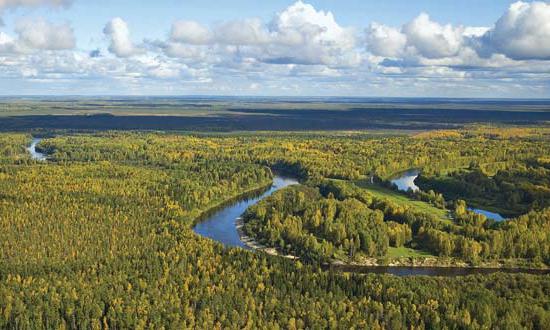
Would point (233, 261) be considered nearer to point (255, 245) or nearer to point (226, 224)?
point (255, 245)

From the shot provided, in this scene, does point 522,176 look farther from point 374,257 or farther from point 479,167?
point 374,257

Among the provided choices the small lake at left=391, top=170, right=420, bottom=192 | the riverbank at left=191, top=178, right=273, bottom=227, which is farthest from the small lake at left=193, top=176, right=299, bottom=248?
the small lake at left=391, top=170, right=420, bottom=192

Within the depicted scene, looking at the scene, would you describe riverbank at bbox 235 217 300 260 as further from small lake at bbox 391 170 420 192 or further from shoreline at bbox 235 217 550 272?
small lake at bbox 391 170 420 192

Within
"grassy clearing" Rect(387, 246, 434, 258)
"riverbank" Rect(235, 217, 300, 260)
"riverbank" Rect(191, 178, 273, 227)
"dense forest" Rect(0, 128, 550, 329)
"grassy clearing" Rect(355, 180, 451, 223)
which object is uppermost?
"dense forest" Rect(0, 128, 550, 329)

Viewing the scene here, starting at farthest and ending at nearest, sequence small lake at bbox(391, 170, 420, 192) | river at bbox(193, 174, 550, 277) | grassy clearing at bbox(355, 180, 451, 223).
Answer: small lake at bbox(391, 170, 420, 192) → grassy clearing at bbox(355, 180, 451, 223) → river at bbox(193, 174, 550, 277)

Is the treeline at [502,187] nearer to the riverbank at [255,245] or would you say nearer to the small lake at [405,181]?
the small lake at [405,181]

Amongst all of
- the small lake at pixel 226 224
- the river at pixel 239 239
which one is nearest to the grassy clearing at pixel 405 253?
the river at pixel 239 239

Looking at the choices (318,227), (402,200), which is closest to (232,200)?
(318,227)
